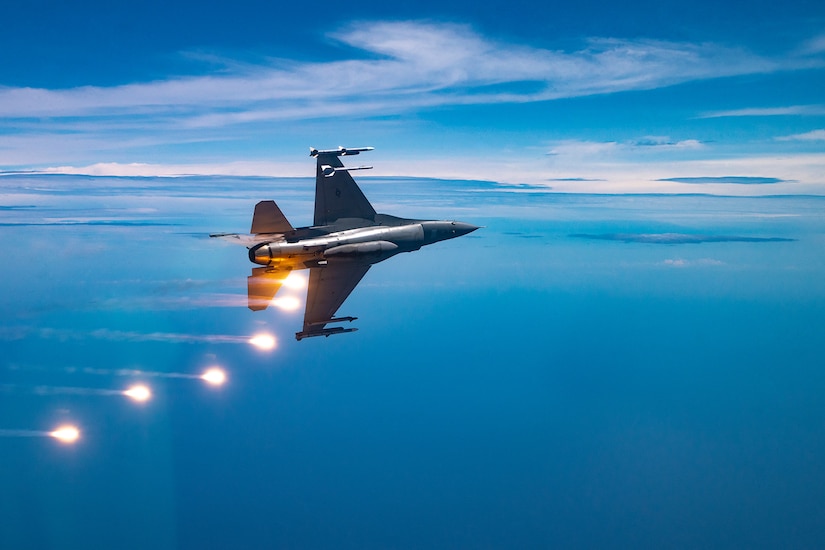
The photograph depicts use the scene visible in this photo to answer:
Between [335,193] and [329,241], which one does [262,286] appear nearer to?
[329,241]

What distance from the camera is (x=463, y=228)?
33.9 metres

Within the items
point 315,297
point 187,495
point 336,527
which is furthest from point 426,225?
point 187,495

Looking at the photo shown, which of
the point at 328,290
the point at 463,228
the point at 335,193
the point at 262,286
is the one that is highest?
the point at 335,193

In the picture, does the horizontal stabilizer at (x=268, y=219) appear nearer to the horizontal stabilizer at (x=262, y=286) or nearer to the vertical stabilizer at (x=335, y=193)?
the horizontal stabilizer at (x=262, y=286)

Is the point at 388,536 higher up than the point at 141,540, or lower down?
lower down

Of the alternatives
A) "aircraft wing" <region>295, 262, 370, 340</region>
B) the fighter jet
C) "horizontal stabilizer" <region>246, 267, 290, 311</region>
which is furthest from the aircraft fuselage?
"aircraft wing" <region>295, 262, 370, 340</region>

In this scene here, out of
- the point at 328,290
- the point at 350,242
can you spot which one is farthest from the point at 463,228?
the point at 328,290

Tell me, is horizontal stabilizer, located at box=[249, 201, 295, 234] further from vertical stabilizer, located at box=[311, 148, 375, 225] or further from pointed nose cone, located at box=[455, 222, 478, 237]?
pointed nose cone, located at box=[455, 222, 478, 237]

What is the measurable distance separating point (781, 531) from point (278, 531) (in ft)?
309

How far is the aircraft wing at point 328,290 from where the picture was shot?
30938mm

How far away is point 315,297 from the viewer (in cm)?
3130

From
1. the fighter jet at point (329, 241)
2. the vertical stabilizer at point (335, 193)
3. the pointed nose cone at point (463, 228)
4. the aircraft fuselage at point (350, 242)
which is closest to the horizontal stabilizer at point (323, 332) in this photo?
the fighter jet at point (329, 241)

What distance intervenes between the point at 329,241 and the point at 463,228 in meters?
10.8

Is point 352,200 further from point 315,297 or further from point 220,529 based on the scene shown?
point 220,529
